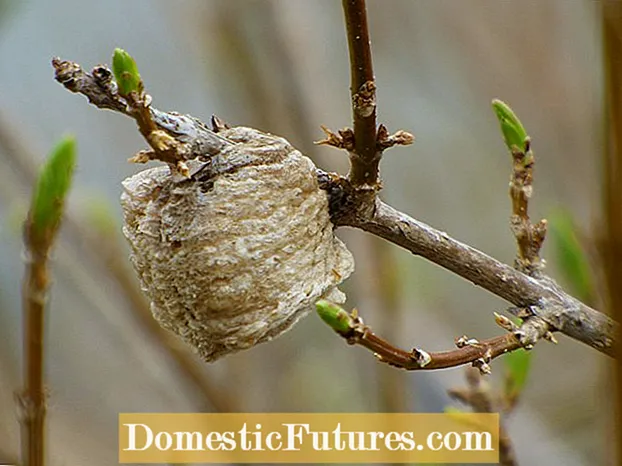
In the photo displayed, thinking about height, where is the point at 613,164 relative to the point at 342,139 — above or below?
below

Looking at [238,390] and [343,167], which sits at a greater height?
[343,167]

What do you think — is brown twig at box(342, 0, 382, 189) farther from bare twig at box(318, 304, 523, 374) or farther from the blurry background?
the blurry background

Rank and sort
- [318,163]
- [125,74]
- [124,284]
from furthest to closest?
[318,163], [124,284], [125,74]

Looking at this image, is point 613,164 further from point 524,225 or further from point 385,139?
point 524,225

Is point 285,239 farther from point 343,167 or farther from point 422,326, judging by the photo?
point 422,326

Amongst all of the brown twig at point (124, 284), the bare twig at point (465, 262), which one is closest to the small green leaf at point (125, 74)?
the bare twig at point (465, 262)

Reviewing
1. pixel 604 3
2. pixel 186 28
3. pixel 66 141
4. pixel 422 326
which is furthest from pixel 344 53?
pixel 604 3

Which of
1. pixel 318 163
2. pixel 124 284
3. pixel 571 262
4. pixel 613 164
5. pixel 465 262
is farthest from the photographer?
pixel 318 163

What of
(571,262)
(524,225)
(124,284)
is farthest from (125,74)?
(124,284)
